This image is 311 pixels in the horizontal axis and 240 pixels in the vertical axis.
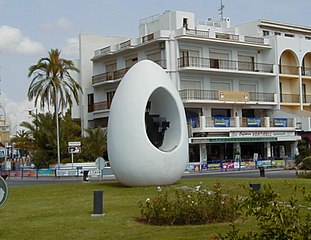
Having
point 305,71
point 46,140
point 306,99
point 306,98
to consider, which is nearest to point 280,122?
point 306,99

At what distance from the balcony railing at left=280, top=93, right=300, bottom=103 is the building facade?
101 mm

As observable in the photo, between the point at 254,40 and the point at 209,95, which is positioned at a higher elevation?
the point at 254,40

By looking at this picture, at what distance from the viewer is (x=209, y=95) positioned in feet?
155

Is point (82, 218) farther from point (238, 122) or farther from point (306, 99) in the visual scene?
point (306, 99)

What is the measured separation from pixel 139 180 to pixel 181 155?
6.52ft

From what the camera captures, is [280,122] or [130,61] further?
[130,61]

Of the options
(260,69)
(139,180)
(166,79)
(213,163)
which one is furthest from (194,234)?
(260,69)

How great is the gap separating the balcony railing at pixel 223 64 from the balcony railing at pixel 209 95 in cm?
215

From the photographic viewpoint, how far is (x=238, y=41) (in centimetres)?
4934

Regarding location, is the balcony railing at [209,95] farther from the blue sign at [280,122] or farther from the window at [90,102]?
the window at [90,102]

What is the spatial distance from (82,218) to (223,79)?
37156mm

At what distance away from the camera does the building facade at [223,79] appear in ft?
152

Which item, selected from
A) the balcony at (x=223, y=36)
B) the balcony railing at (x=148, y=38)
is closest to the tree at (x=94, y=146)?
the balcony railing at (x=148, y=38)

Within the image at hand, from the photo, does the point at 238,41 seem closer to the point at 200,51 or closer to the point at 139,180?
the point at 200,51
